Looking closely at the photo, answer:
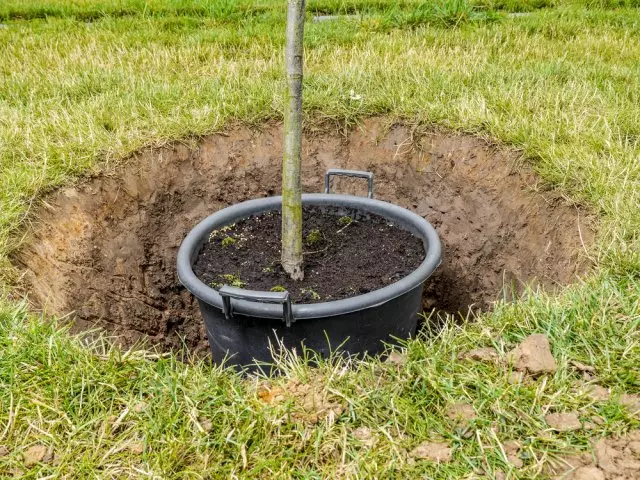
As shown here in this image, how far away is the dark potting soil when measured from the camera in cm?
241

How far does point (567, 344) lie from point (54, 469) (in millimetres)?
1458

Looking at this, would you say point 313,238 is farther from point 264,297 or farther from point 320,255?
point 264,297

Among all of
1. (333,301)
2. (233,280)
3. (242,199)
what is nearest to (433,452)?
(333,301)

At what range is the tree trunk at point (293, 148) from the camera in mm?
2066

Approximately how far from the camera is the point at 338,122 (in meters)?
3.42

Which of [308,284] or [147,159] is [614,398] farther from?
[147,159]

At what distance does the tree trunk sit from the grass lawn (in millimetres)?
564

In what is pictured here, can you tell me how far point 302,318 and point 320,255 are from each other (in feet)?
1.89

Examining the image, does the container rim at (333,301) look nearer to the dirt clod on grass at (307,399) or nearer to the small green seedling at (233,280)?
the small green seedling at (233,280)

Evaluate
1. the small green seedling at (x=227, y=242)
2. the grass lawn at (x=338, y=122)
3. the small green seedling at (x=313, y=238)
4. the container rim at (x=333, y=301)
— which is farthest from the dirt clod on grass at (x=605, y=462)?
the small green seedling at (x=227, y=242)

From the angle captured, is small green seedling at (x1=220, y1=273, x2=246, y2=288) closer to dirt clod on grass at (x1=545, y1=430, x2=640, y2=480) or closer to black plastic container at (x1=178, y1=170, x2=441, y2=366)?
black plastic container at (x1=178, y1=170, x2=441, y2=366)

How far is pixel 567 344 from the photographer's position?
1.86 m

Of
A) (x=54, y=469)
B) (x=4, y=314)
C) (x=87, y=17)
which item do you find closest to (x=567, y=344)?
(x=54, y=469)

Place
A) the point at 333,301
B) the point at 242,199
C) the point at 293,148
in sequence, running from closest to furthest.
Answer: the point at 333,301 → the point at 293,148 → the point at 242,199
